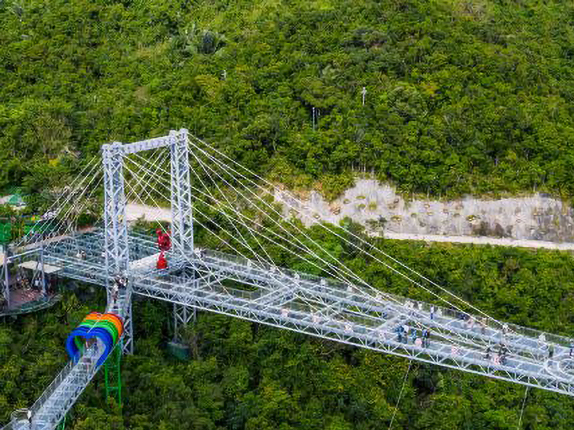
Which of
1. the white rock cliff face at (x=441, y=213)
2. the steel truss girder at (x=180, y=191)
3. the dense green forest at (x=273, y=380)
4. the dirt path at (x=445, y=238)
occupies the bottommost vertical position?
the dense green forest at (x=273, y=380)

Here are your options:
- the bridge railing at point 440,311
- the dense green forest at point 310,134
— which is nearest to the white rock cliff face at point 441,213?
the dense green forest at point 310,134

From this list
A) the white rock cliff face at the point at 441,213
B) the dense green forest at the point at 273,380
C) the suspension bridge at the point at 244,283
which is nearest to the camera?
the suspension bridge at the point at 244,283

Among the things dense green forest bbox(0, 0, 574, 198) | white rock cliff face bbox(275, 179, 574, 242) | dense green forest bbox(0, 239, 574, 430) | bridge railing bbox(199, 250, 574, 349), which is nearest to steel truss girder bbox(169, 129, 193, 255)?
bridge railing bbox(199, 250, 574, 349)

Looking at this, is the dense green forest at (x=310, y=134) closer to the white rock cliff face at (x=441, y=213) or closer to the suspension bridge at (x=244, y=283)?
the white rock cliff face at (x=441, y=213)

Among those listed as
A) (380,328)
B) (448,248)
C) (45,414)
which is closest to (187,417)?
(45,414)

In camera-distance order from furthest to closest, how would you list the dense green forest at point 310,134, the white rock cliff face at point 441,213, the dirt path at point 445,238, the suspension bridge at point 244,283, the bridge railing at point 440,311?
1. the white rock cliff face at point 441,213
2. the dirt path at point 445,238
3. the dense green forest at point 310,134
4. the bridge railing at point 440,311
5. the suspension bridge at point 244,283

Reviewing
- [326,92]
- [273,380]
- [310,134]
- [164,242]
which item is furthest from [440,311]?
[326,92]

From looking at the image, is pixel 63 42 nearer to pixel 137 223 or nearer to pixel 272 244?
pixel 137 223

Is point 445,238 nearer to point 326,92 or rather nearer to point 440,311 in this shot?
point 326,92
